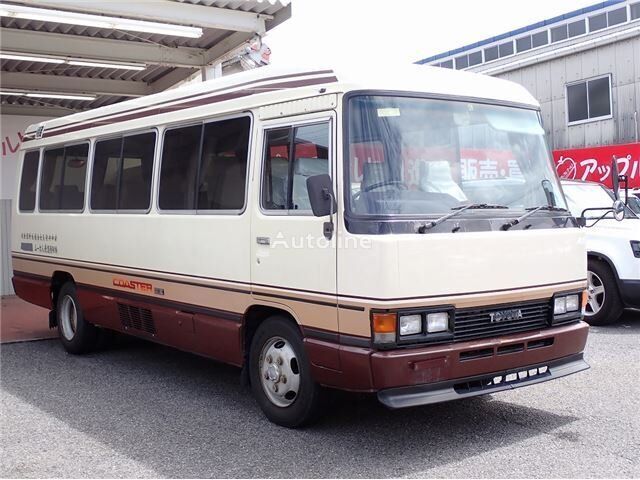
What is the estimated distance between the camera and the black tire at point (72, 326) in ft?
28.0

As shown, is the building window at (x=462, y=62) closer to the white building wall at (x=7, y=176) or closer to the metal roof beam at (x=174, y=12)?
the white building wall at (x=7, y=176)

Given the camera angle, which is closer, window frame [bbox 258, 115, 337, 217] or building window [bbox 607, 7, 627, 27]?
window frame [bbox 258, 115, 337, 217]

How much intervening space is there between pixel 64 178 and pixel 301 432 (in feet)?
16.1

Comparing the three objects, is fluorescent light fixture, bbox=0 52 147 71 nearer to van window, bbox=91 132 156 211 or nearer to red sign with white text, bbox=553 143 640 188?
van window, bbox=91 132 156 211

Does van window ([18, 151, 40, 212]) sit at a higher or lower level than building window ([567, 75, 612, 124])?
lower

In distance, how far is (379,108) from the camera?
5109 mm

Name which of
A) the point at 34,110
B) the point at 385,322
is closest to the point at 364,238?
the point at 385,322

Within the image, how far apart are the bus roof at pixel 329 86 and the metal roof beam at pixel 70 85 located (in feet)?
23.6

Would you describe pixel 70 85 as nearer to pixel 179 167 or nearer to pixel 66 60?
pixel 66 60

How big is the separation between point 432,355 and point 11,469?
2843 millimetres

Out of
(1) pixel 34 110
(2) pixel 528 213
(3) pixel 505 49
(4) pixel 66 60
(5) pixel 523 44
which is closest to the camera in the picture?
(2) pixel 528 213

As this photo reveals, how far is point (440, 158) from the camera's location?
207 inches

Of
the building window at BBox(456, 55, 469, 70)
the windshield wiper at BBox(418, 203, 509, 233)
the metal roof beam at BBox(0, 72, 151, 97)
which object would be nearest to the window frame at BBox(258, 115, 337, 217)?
the windshield wiper at BBox(418, 203, 509, 233)

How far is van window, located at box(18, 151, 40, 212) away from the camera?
957 cm
